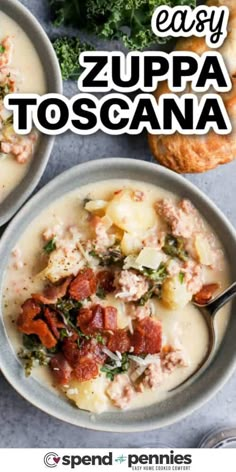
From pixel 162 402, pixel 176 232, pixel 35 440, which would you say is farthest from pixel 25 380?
pixel 176 232

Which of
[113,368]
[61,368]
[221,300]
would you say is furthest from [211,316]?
[61,368]

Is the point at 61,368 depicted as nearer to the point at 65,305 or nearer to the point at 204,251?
the point at 65,305

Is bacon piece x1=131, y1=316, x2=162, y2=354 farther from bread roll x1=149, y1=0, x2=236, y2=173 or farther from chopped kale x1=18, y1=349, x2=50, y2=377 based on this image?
bread roll x1=149, y1=0, x2=236, y2=173

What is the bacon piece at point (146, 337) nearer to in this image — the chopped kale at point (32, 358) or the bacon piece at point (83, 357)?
the bacon piece at point (83, 357)

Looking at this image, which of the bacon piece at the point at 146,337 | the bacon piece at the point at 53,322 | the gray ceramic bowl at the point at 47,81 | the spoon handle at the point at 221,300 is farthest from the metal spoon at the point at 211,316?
the gray ceramic bowl at the point at 47,81

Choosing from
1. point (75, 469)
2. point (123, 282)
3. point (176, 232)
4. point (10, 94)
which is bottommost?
point (75, 469)

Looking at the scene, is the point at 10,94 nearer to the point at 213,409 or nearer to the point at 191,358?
the point at 191,358
